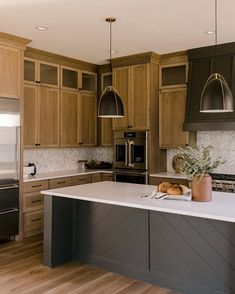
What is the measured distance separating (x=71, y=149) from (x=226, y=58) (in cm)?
308

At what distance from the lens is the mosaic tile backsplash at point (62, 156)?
5992mm

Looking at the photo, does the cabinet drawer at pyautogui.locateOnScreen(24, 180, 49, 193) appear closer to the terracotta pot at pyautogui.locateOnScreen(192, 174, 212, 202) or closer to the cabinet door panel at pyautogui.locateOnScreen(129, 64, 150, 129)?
the cabinet door panel at pyautogui.locateOnScreen(129, 64, 150, 129)

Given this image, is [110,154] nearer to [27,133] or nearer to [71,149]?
[71,149]

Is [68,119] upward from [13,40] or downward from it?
downward

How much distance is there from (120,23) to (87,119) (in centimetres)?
257

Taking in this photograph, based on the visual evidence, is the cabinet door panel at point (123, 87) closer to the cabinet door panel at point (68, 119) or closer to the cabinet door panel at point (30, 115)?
the cabinet door panel at point (68, 119)

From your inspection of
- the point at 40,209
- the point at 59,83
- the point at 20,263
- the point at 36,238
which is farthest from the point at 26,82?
the point at 20,263

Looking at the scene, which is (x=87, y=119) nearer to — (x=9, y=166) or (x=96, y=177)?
(x=96, y=177)

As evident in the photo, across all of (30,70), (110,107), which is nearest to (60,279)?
(110,107)

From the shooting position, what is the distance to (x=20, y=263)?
13.7ft

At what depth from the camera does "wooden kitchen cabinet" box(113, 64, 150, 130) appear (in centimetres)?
581

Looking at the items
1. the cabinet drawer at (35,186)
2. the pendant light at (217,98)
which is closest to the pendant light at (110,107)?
the pendant light at (217,98)

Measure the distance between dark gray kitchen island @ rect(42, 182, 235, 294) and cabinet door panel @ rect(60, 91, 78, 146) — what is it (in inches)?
75.0

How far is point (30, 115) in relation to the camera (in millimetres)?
5496
